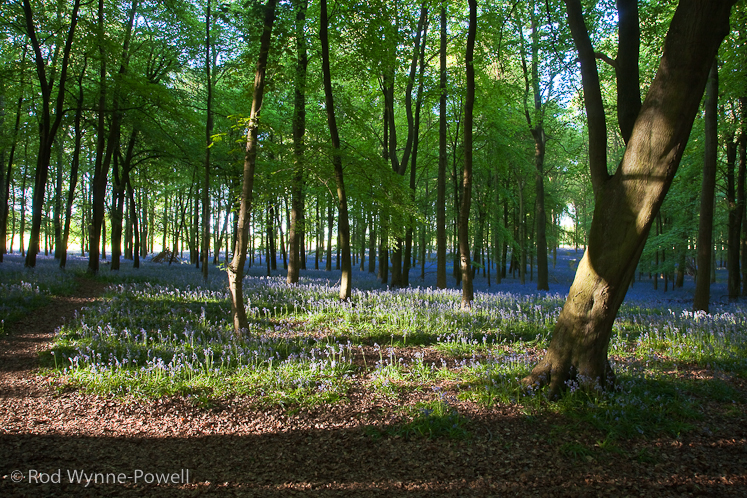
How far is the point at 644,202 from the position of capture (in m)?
3.71

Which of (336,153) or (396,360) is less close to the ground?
(336,153)

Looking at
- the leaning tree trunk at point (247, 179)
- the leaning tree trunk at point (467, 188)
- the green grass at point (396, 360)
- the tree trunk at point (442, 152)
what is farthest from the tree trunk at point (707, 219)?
the leaning tree trunk at point (247, 179)

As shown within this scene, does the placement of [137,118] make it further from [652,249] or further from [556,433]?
[652,249]

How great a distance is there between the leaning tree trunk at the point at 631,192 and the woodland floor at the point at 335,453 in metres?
0.85

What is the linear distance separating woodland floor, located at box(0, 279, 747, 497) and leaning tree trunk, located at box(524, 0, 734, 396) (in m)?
0.85

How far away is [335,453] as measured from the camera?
3.35 meters

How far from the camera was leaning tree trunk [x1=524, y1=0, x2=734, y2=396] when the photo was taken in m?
3.48

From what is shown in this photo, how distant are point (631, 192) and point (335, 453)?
3807 mm

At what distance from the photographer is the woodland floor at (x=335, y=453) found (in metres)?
2.85

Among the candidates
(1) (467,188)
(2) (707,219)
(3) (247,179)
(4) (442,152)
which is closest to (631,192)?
(3) (247,179)

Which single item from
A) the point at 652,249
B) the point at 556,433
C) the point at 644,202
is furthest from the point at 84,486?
the point at 652,249

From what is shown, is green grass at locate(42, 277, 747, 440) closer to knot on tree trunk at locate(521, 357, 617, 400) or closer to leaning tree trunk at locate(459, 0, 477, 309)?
knot on tree trunk at locate(521, 357, 617, 400)

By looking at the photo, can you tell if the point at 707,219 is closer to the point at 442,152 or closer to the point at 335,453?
the point at 442,152

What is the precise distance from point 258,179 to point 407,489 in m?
6.99
